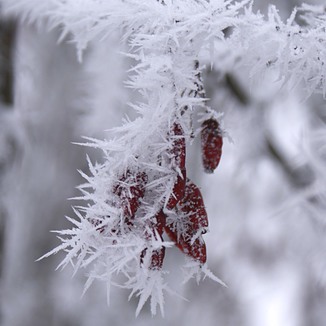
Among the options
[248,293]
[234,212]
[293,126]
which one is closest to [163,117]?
[293,126]

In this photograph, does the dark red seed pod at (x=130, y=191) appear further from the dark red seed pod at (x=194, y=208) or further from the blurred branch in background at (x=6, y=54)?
the blurred branch in background at (x=6, y=54)

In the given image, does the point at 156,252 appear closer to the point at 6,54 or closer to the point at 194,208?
the point at 194,208

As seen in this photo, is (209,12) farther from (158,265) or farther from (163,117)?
(158,265)

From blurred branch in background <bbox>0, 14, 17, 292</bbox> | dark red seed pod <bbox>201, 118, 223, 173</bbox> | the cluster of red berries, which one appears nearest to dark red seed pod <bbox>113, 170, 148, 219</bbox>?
the cluster of red berries

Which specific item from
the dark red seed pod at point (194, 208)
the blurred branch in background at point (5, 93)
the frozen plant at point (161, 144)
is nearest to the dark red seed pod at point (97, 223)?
the frozen plant at point (161, 144)

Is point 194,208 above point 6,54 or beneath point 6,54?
above

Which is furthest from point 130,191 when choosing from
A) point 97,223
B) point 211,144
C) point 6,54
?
point 6,54

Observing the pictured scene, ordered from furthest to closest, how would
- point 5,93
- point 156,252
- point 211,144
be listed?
point 5,93 → point 211,144 → point 156,252

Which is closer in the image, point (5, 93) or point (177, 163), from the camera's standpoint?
point (177, 163)
